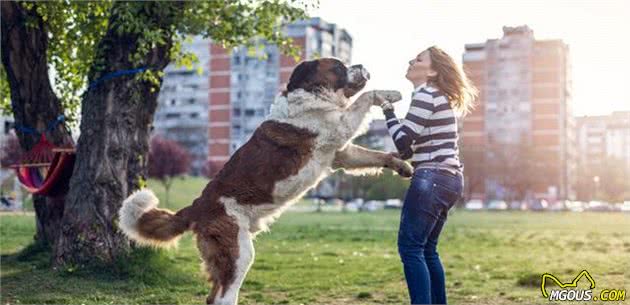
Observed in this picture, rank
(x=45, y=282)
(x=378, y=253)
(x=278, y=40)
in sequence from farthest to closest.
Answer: (x=378, y=253) → (x=278, y=40) → (x=45, y=282)

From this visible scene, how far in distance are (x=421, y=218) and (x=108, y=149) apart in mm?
5546

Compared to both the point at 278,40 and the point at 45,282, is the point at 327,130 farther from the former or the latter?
the point at 278,40

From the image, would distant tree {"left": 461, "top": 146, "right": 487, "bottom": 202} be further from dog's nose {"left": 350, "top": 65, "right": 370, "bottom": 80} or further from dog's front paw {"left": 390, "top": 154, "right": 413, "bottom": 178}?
dog's front paw {"left": 390, "top": 154, "right": 413, "bottom": 178}

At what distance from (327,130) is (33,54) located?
21.8 feet

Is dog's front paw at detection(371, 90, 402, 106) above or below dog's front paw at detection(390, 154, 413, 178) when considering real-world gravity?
above

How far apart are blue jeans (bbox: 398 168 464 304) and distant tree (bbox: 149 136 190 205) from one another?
4916 centimetres

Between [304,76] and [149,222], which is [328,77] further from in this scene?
[149,222]

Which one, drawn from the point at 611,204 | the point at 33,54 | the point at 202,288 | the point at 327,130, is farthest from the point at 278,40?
the point at 611,204

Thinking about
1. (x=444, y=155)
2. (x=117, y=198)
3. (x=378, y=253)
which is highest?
(x=444, y=155)

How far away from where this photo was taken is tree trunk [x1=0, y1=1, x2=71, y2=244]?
10945mm

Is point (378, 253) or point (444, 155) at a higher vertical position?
point (444, 155)

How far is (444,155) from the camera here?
5.49m

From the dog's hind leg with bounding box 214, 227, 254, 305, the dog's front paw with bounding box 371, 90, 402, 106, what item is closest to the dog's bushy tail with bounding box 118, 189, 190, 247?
the dog's hind leg with bounding box 214, 227, 254, 305

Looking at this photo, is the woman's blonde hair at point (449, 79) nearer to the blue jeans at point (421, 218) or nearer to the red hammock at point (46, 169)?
the blue jeans at point (421, 218)
